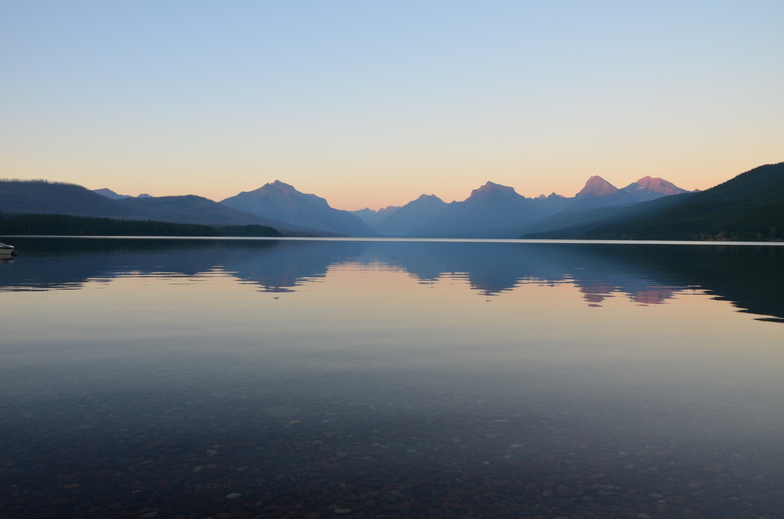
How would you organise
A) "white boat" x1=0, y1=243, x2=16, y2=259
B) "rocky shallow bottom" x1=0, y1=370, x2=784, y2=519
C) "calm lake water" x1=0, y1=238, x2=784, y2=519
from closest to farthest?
"rocky shallow bottom" x1=0, y1=370, x2=784, y2=519 < "calm lake water" x1=0, y1=238, x2=784, y2=519 < "white boat" x1=0, y1=243, x2=16, y2=259

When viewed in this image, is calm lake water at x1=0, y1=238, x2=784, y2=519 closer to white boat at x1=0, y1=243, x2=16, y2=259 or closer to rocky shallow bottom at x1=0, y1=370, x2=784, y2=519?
rocky shallow bottom at x1=0, y1=370, x2=784, y2=519

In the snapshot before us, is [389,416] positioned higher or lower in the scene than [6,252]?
lower

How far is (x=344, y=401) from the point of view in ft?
45.3

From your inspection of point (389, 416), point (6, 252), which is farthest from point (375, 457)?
point (6, 252)

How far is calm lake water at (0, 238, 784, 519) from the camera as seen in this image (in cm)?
902

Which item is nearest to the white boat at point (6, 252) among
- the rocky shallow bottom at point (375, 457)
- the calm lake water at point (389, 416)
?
the calm lake water at point (389, 416)

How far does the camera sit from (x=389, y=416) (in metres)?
12.7

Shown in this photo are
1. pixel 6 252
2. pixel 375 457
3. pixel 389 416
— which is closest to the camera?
pixel 375 457

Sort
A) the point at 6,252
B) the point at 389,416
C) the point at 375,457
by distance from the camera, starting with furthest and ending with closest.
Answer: the point at 6,252 < the point at 389,416 < the point at 375,457

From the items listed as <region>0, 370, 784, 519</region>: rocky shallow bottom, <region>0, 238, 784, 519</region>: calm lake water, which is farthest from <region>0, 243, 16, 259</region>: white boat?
<region>0, 370, 784, 519</region>: rocky shallow bottom

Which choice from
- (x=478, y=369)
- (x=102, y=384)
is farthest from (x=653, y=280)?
(x=102, y=384)

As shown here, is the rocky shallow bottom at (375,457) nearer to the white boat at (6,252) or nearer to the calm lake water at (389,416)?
the calm lake water at (389,416)

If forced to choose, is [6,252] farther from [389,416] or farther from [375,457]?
[375,457]

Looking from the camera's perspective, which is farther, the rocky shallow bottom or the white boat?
the white boat
